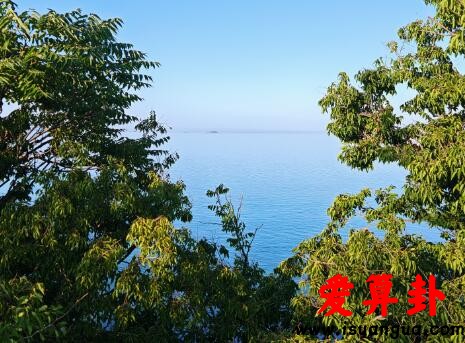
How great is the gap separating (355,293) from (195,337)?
12.6 ft

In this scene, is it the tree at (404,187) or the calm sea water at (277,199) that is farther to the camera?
the calm sea water at (277,199)

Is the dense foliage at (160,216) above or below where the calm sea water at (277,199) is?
above

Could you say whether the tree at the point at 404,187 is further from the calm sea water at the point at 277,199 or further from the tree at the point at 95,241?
the calm sea water at the point at 277,199

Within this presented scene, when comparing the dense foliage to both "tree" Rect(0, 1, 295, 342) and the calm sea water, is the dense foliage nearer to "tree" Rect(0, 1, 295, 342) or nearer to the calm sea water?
"tree" Rect(0, 1, 295, 342)

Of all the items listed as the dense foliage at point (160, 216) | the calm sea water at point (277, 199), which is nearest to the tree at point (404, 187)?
the dense foliage at point (160, 216)

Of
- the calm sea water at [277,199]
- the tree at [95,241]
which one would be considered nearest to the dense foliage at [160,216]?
the tree at [95,241]

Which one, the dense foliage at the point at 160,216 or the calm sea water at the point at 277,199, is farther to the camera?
the calm sea water at the point at 277,199

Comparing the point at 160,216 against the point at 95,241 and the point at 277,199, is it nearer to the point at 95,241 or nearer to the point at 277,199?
the point at 95,241

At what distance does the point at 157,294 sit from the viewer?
650 centimetres

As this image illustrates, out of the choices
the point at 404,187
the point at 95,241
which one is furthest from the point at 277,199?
the point at 95,241

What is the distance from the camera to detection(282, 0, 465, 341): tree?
6035mm

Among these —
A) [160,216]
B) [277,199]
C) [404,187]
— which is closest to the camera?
[160,216]

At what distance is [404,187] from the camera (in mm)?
9531

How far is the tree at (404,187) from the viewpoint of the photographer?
6.04 metres
